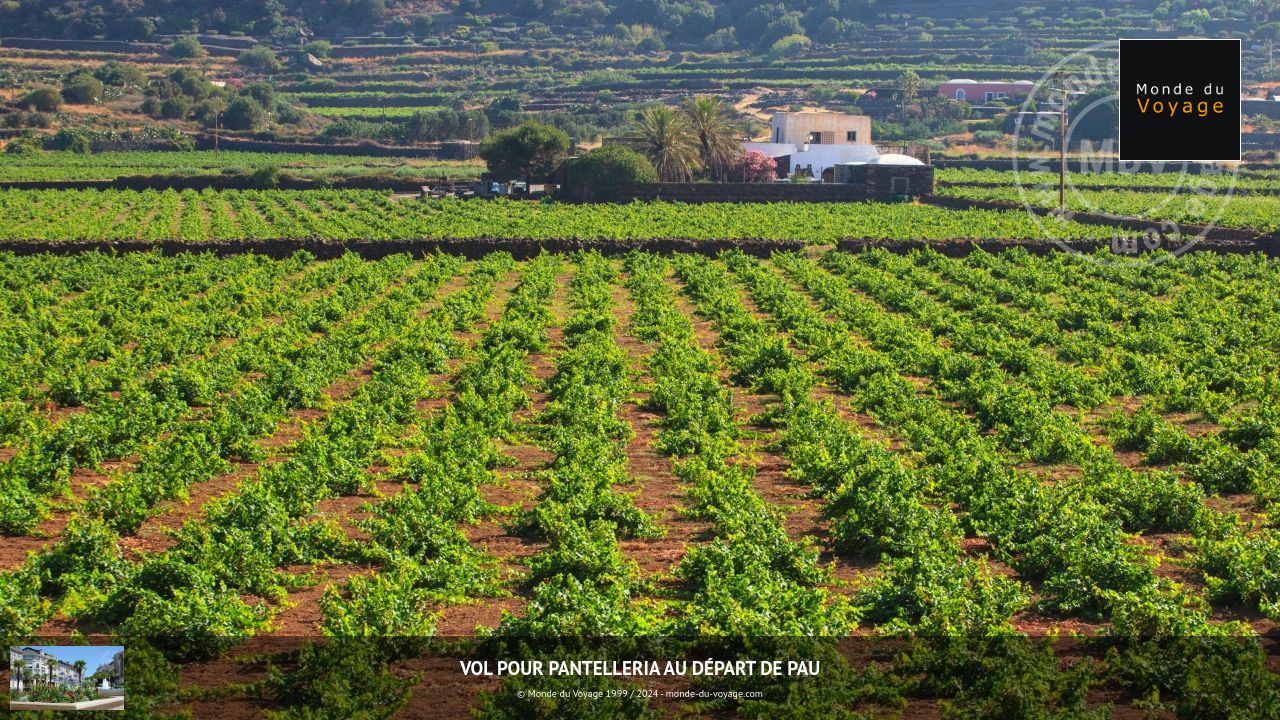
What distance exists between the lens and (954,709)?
33.8ft

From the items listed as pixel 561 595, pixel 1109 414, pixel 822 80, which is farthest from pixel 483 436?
pixel 822 80

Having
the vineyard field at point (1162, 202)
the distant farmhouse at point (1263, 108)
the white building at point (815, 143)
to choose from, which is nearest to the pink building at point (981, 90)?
the distant farmhouse at point (1263, 108)

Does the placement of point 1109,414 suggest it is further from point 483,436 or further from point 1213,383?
point 483,436

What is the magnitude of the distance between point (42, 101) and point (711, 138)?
7248 cm

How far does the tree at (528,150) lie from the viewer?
69.2m

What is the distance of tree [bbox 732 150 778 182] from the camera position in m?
72.9

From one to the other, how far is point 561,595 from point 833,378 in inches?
506

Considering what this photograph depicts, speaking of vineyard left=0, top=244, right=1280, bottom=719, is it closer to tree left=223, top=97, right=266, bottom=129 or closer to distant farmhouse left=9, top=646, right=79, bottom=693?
distant farmhouse left=9, top=646, right=79, bottom=693

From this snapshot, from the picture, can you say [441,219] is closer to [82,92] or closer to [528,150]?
[528,150]

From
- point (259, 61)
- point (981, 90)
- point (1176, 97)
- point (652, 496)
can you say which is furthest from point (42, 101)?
point (652, 496)

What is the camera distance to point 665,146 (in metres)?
68.6

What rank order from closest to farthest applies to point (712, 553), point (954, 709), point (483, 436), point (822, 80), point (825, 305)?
point (954, 709) → point (712, 553) → point (483, 436) → point (825, 305) → point (822, 80)

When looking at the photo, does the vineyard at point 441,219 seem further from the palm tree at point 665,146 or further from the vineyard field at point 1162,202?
the palm tree at point 665,146

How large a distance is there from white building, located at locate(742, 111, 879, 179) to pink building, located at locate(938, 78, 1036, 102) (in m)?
50.4
